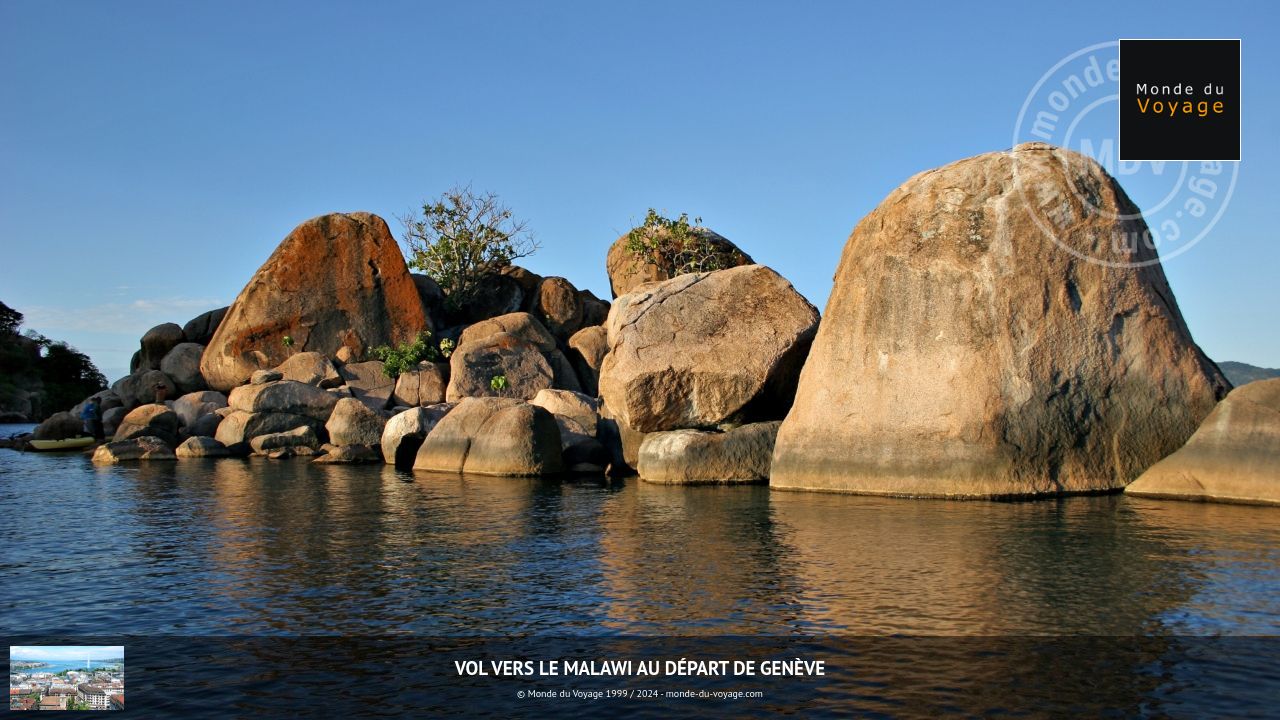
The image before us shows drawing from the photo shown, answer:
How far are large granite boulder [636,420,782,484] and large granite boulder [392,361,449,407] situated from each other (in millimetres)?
17005

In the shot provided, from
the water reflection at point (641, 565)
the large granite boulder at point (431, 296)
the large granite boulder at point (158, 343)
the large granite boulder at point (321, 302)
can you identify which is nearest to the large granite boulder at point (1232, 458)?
the water reflection at point (641, 565)

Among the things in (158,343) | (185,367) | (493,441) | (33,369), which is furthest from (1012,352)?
(33,369)

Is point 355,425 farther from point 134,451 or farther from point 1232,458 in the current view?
point 1232,458

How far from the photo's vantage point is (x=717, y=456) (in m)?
25.7

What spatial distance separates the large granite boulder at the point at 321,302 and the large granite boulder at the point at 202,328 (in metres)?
3.42

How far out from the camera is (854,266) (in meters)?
24.0

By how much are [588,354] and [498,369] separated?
528 centimetres

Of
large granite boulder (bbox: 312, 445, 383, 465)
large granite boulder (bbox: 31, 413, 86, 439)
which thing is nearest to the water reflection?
large granite boulder (bbox: 312, 445, 383, 465)

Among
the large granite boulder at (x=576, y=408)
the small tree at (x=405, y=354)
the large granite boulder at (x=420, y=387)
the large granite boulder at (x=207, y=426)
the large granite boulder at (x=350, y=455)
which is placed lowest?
the large granite boulder at (x=350, y=455)

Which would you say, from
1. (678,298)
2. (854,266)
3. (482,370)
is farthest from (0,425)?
(854,266)

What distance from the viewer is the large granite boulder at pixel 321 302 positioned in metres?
44.6

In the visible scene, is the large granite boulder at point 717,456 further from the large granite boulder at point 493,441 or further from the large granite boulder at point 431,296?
the large granite boulder at point 431,296

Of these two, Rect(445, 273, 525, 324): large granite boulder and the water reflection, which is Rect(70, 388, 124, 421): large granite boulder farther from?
the water reflection

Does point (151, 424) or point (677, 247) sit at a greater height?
point (677, 247)
